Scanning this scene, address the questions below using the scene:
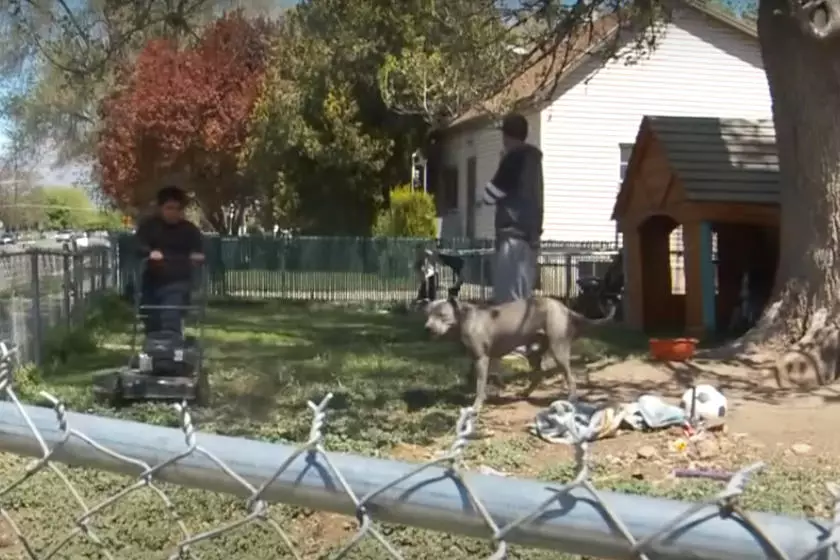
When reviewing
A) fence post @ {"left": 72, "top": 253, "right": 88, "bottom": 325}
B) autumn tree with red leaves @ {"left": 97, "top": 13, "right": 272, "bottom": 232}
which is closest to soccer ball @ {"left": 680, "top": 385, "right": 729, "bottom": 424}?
fence post @ {"left": 72, "top": 253, "right": 88, "bottom": 325}

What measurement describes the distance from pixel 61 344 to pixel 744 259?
9.54 meters

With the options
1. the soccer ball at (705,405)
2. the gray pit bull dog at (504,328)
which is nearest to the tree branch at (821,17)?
the gray pit bull dog at (504,328)

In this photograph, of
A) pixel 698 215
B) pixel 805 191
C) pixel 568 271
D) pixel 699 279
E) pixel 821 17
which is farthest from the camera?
pixel 568 271

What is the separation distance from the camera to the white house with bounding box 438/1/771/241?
2888 cm

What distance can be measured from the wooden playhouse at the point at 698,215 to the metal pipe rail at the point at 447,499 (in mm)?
14341

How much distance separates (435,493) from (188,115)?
35.2 meters

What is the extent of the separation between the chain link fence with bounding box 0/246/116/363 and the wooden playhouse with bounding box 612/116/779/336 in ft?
24.1

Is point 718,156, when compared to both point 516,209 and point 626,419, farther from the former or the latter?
point 626,419

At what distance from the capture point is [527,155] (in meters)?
10.6

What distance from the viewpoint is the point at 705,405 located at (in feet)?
28.7

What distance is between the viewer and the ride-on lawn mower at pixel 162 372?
9.77m

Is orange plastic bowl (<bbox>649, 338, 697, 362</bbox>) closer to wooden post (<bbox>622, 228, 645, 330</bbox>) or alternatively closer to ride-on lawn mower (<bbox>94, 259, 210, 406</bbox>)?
ride-on lawn mower (<bbox>94, 259, 210, 406</bbox>)

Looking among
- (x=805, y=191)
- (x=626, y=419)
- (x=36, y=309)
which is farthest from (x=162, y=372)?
(x=805, y=191)

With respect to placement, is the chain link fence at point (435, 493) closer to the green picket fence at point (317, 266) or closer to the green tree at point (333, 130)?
the green picket fence at point (317, 266)
